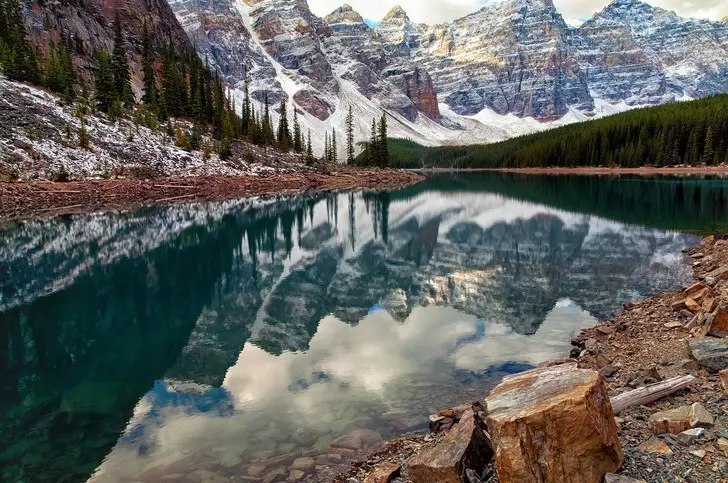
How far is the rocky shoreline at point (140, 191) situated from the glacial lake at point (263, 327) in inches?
390

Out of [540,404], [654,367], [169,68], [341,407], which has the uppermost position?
[169,68]

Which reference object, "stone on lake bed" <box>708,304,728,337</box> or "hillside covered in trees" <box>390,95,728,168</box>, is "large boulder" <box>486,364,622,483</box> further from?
"hillside covered in trees" <box>390,95,728,168</box>

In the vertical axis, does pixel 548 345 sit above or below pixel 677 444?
below

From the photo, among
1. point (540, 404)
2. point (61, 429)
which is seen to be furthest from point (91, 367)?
point (540, 404)

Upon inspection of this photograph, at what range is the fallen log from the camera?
8.68 m

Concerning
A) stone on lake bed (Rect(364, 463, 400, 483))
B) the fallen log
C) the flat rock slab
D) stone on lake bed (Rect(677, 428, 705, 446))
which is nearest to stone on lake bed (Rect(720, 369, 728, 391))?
the fallen log

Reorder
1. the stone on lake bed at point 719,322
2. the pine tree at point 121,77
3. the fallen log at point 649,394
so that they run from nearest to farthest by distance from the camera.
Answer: the fallen log at point 649,394 < the stone on lake bed at point 719,322 < the pine tree at point 121,77

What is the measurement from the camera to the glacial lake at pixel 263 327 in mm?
10938

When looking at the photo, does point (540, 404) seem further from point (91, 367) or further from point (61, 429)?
point (91, 367)

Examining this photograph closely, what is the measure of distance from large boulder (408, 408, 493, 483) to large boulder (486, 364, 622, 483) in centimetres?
112

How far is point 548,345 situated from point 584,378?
1002cm

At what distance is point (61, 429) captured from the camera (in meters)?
11.1

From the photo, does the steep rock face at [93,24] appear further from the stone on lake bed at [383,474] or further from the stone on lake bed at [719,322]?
the stone on lake bed at [719,322]

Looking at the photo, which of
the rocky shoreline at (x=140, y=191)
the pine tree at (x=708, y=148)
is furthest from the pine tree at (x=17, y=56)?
the pine tree at (x=708, y=148)
